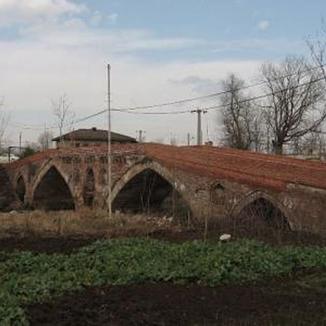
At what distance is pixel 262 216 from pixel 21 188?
123 feet

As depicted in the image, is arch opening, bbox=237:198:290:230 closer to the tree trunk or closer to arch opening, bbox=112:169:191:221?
arch opening, bbox=112:169:191:221

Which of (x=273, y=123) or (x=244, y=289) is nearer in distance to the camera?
(x=244, y=289)

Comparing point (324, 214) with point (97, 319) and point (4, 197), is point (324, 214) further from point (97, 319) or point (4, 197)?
point (4, 197)

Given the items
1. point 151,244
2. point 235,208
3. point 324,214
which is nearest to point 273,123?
point 235,208

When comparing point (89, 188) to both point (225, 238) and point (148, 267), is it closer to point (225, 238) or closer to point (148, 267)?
point (225, 238)

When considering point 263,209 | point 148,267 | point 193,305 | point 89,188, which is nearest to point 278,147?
point 89,188

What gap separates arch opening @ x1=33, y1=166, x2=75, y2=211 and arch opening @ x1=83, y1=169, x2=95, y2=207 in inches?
306

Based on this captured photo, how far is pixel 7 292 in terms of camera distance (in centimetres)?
925

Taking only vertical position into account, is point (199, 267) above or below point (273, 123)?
below

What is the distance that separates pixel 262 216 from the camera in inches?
869

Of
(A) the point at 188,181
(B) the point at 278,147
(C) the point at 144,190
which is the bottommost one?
(C) the point at 144,190

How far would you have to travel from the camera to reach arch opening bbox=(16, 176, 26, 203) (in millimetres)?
55656

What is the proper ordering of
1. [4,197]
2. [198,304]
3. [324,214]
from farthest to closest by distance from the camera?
[4,197] → [324,214] → [198,304]

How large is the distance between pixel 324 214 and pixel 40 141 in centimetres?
8216
